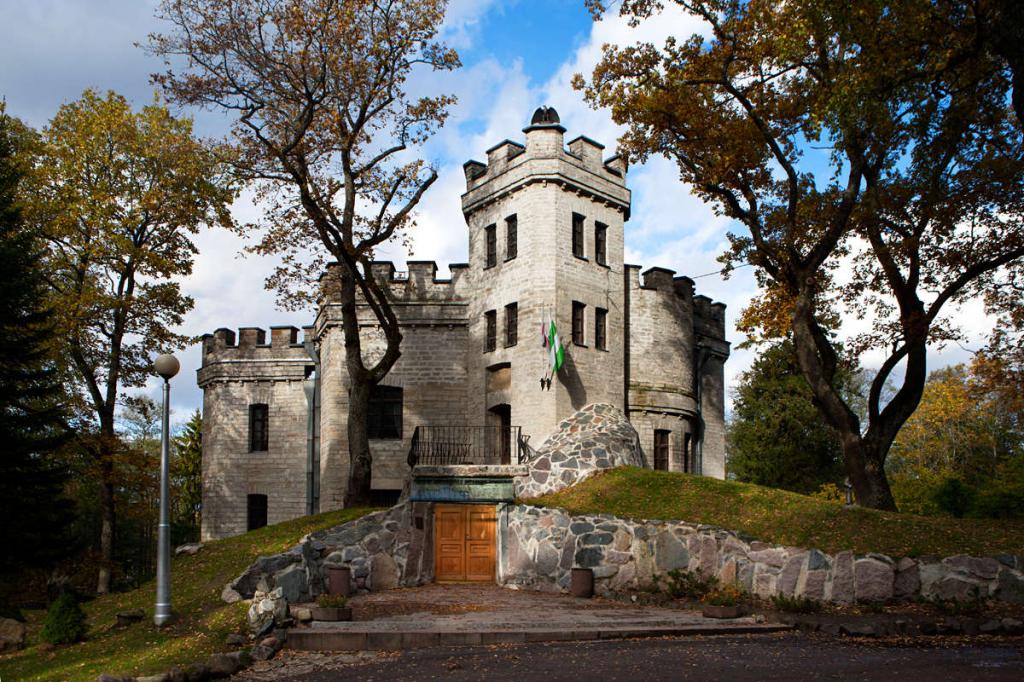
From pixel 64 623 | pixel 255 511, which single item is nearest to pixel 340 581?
pixel 64 623

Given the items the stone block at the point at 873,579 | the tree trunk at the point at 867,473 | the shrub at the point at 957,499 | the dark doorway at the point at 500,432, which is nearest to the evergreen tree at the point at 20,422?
the dark doorway at the point at 500,432

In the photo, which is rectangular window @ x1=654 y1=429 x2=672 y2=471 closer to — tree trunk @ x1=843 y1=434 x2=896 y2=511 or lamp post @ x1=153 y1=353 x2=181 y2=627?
tree trunk @ x1=843 y1=434 x2=896 y2=511

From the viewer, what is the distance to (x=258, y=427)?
30.6 m

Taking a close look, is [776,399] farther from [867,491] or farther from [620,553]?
[620,553]

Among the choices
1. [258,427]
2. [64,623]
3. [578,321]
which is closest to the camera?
Answer: [64,623]

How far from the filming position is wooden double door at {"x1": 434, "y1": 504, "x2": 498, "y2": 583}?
65.0 feet

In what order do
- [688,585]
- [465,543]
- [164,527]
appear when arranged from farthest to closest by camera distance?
[465,543]
[688,585]
[164,527]

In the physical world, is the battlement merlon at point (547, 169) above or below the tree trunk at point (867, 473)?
above

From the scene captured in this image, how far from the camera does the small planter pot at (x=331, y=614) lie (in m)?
13.9

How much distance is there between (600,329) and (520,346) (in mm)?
2739

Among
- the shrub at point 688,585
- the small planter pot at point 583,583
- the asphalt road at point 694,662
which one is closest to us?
the asphalt road at point 694,662

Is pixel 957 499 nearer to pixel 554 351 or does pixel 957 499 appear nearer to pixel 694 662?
pixel 554 351

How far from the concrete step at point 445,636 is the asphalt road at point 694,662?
1.27ft

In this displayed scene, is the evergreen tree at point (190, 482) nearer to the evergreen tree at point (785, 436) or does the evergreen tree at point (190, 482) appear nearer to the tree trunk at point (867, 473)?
the evergreen tree at point (785, 436)
